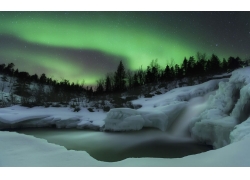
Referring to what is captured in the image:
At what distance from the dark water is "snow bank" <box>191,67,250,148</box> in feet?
1.18

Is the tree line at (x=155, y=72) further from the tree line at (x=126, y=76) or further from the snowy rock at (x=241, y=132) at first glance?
the snowy rock at (x=241, y=132)

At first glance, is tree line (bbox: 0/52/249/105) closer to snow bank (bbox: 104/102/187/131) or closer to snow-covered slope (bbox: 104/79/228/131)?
snow-covered slope (bbox: 104/79/228/131)

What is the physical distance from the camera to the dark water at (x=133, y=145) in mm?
4176

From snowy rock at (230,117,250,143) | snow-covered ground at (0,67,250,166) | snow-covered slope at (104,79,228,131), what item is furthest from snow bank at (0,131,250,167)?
snow-covered slope at (104,79,228,131)

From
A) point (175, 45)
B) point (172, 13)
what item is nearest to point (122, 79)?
point (175, 45)

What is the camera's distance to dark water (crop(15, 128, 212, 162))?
418 centimetres

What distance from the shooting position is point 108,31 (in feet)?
13.4

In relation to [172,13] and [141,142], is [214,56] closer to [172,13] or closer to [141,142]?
[172,13]

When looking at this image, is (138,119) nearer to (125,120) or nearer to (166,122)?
(125,120)

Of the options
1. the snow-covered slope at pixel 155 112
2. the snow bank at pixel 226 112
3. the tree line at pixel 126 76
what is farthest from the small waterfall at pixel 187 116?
the tree line at pixel 126 76

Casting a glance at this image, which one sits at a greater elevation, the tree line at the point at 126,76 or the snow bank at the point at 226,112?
the tree line at the point at 126,76

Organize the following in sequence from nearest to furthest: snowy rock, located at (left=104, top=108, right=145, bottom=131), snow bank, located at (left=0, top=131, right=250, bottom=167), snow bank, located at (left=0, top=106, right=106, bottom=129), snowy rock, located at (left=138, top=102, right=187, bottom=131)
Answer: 1. snow bank, located at (left=0, top=131, right=250, bottom=167)
2. snowy rock, located at (left=104, top=108, right=145, bottom=131)
3. snowy rock, located at (left=138, top=102, right=187, bottom=131)
4. snow bank, located at (left=0, top=106, right=106, bottom=129)

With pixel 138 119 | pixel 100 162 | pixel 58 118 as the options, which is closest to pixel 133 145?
pixel 138 119

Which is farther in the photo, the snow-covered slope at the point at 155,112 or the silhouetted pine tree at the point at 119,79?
the snow-covered slope at the point at 155,112
